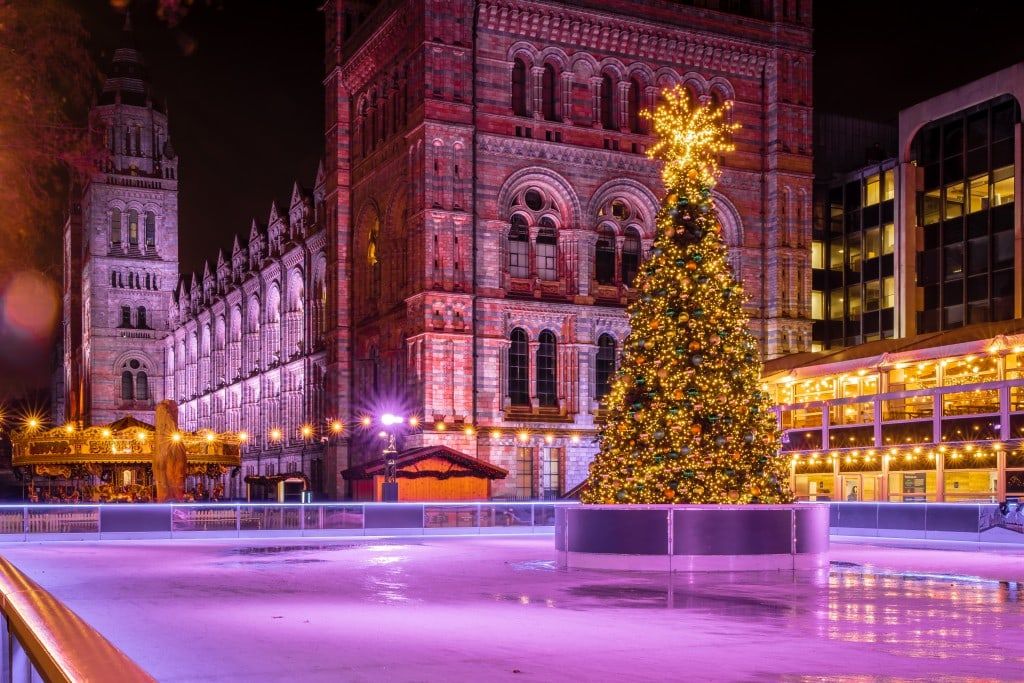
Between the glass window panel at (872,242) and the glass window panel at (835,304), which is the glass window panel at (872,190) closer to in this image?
the glass window panel at (872,242)

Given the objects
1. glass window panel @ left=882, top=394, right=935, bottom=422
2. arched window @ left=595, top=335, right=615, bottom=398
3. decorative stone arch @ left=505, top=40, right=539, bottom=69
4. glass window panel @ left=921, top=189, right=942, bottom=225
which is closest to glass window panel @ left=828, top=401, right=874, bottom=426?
glass window panel @ left=882, top=394, right=935, bottom=422

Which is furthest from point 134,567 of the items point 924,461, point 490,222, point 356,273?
point 356,273

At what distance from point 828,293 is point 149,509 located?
143 ft

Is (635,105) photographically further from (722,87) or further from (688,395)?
(688,395)

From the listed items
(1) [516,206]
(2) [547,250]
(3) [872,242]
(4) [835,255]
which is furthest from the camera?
(4) [835,255]

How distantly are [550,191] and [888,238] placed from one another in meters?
18.8

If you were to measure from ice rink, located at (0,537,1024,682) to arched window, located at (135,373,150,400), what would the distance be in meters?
89.6

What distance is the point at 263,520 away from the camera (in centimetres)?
3303

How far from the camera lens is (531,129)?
173 feet

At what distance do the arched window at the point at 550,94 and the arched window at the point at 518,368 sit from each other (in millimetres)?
9173

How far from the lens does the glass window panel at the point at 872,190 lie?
205 feet

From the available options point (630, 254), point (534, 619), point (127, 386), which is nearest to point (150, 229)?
point (127, 386)

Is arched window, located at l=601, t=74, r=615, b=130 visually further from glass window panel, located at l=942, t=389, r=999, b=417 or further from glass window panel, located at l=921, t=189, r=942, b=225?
glass window panel, located at l=942, t=389, r=999, b=417

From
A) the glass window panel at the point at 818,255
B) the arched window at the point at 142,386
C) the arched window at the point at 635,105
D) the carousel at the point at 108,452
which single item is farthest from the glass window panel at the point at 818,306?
the arched window at the point at 142,386
